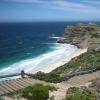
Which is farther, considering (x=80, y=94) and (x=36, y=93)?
(x=80, y=94)

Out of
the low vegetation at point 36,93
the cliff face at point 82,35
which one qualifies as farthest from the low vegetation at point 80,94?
the cliff face at point 82,35

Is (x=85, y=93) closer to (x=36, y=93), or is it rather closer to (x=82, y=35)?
(x=36, y=93)

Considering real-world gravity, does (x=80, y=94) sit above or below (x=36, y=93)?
below

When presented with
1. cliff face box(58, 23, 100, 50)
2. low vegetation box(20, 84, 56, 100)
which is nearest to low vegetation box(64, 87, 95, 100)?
low vegetation box(20, 84, 56, 100)

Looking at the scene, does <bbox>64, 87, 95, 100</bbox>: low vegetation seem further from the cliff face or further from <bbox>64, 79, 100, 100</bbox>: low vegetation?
the cliff face

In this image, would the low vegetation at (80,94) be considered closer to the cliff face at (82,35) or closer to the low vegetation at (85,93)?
the low vegetation at (85,93)

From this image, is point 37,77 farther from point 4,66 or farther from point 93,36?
point 93,36

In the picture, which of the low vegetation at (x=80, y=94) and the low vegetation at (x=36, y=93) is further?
the low vegetation at (x=80, y=94)

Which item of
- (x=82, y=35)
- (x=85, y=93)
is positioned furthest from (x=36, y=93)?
(x=82, y=35)
